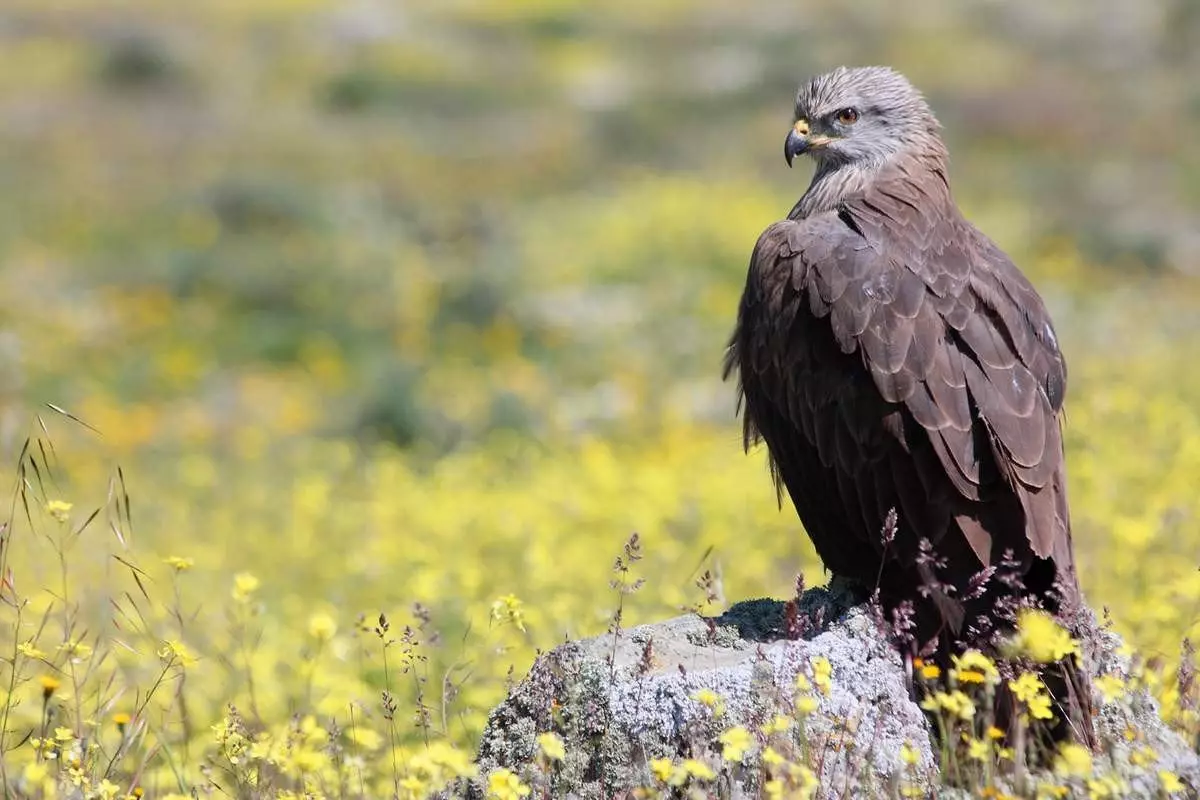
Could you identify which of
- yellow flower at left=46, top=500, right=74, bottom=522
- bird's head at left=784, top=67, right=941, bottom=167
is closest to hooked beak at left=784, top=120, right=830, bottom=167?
bird's head at left=784, top=67, right=941, bottom=167

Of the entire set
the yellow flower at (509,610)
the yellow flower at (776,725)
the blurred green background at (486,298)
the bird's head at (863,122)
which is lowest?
the yellow flower at (776,725)

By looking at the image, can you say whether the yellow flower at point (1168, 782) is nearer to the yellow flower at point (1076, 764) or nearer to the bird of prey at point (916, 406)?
the yellow flower at point (1076, 764)

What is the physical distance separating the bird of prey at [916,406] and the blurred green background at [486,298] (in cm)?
78

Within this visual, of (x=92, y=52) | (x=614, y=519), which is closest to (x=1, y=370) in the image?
(x=614, y=519)

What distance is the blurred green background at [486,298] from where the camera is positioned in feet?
21.1

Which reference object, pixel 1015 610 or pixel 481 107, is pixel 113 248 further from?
pixel 1015 610

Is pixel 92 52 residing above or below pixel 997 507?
above

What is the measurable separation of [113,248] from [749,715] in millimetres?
14455

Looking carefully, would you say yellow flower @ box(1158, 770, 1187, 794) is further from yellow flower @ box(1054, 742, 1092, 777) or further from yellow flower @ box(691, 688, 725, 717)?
yellow flower @ box(691, 688, 725, 717)

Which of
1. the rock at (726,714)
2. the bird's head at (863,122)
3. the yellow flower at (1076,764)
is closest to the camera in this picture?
the yellow flower at (1076,764)

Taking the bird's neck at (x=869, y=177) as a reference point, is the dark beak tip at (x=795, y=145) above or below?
above

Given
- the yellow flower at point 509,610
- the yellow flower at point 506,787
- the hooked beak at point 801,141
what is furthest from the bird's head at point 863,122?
the yellow flower at point 506,787

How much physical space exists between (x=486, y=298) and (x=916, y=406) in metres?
9.68

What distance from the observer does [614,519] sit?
22.7 ft
